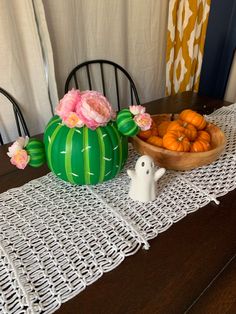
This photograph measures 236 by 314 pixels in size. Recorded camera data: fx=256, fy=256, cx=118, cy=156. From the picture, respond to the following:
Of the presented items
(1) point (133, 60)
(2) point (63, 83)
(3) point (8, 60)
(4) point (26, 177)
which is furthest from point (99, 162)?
(1) point (133, 60)

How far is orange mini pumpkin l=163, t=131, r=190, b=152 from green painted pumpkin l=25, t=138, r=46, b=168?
32 cm

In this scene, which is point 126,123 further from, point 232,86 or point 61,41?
point 232,86

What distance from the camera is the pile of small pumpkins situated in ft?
2.22

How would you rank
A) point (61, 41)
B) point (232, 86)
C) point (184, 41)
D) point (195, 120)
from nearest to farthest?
point (195, 120) → point (61, 41) → point (184, 41) → point (232, 86)

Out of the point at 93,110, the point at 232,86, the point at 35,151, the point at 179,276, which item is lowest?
the point at 232,86

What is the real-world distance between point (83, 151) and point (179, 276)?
1.05 ft

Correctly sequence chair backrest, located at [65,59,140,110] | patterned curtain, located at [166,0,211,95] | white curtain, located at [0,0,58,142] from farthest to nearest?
1. patterned curtain, located at [166,0,211,95]
2. chair backrest, located at [65,59,140,110]
3. white curtain, located at [0,0,58,142]

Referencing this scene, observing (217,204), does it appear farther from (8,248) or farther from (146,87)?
(146,87)

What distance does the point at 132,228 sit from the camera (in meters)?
0.54

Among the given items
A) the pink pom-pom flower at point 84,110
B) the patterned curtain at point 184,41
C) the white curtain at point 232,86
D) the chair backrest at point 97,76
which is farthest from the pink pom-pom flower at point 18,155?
the white curtain at point 232,86

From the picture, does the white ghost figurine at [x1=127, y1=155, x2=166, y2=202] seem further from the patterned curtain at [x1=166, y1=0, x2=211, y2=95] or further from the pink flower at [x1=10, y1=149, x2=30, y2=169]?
the patterned curtain at [x1=166, y1=0, x2=211, y2=95]

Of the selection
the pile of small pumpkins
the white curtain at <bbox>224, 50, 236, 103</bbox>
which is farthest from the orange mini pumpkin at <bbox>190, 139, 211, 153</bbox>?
the white curtain at <bbox>224, 50, 236, 103</bbox>

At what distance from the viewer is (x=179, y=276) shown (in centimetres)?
46

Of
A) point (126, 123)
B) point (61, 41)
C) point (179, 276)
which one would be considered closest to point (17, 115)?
point (61, 41)
